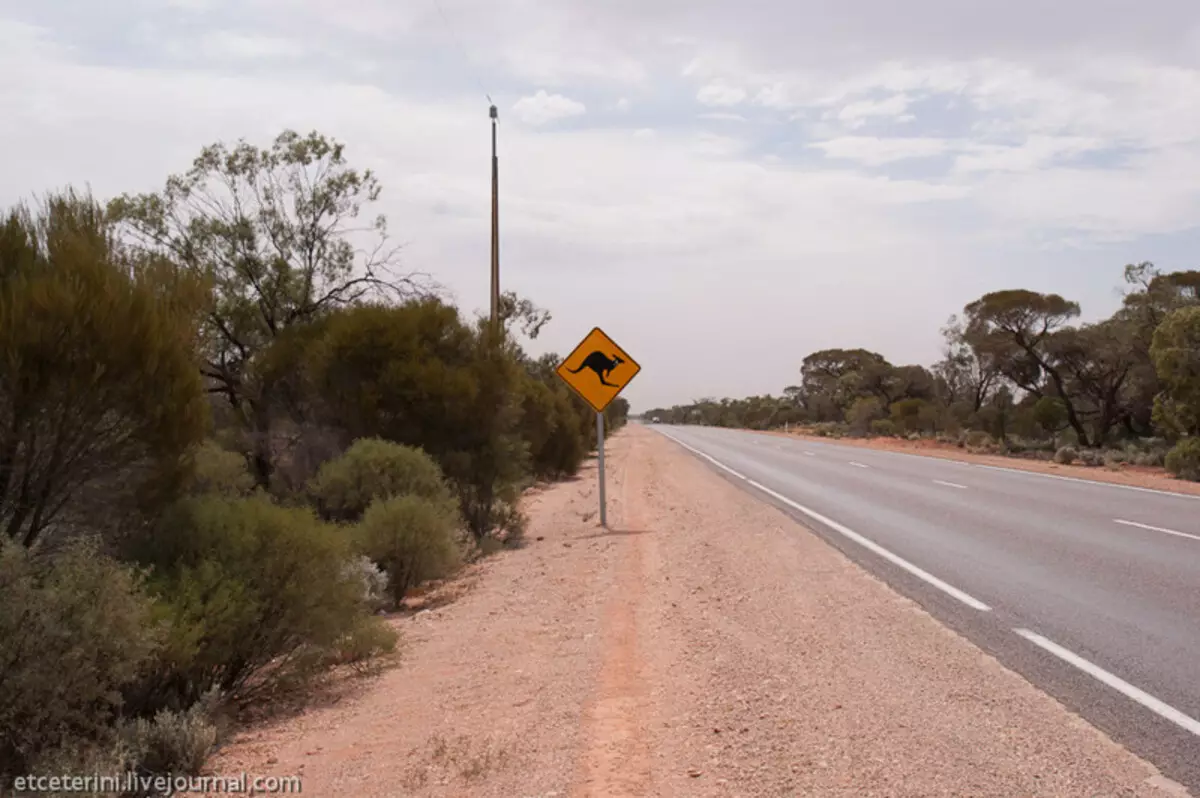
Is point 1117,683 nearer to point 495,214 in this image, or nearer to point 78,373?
point 78,373

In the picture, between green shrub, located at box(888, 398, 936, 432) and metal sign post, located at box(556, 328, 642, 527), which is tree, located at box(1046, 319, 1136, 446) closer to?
green shrub, located at box(888, 398, 936, 432)

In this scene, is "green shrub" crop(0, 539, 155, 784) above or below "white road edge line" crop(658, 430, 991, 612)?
above

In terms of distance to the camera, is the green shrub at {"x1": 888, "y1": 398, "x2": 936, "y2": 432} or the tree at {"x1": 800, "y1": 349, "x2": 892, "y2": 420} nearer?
the green shrub at {"x1": 888, "y1": 398, "x2": 936, "y2": 432}

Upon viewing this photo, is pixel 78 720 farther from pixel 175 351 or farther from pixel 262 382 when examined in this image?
pixel 262 382

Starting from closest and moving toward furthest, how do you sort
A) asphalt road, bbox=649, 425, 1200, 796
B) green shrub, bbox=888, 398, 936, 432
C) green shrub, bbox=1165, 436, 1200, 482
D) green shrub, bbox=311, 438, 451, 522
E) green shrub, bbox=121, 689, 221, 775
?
green shrub, bbox=121, 689, 221, 775, asphalt road, bbox=649, 425, 1200, 796, green shrub, bbox=311, 438, 451, 522, green shrub, bbox=1165, 436, 1200, 482, green shrub, bbox=888, 398, 936, 432

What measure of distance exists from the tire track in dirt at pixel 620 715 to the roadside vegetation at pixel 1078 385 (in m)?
23.8

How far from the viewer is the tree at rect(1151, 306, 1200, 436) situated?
32.5 meters

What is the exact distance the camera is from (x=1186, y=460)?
1115 inches

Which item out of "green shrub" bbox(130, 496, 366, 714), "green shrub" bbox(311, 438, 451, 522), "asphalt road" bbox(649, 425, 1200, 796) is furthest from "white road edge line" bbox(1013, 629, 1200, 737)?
"green shrub" bbox(311, 438, 451, 522)

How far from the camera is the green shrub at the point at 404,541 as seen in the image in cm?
1258

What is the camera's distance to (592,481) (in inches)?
1378

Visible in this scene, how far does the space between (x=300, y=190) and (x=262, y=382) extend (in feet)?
16.7

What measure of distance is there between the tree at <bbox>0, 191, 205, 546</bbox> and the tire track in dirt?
12.5 feet

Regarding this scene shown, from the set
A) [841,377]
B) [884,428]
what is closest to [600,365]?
[884,428]
